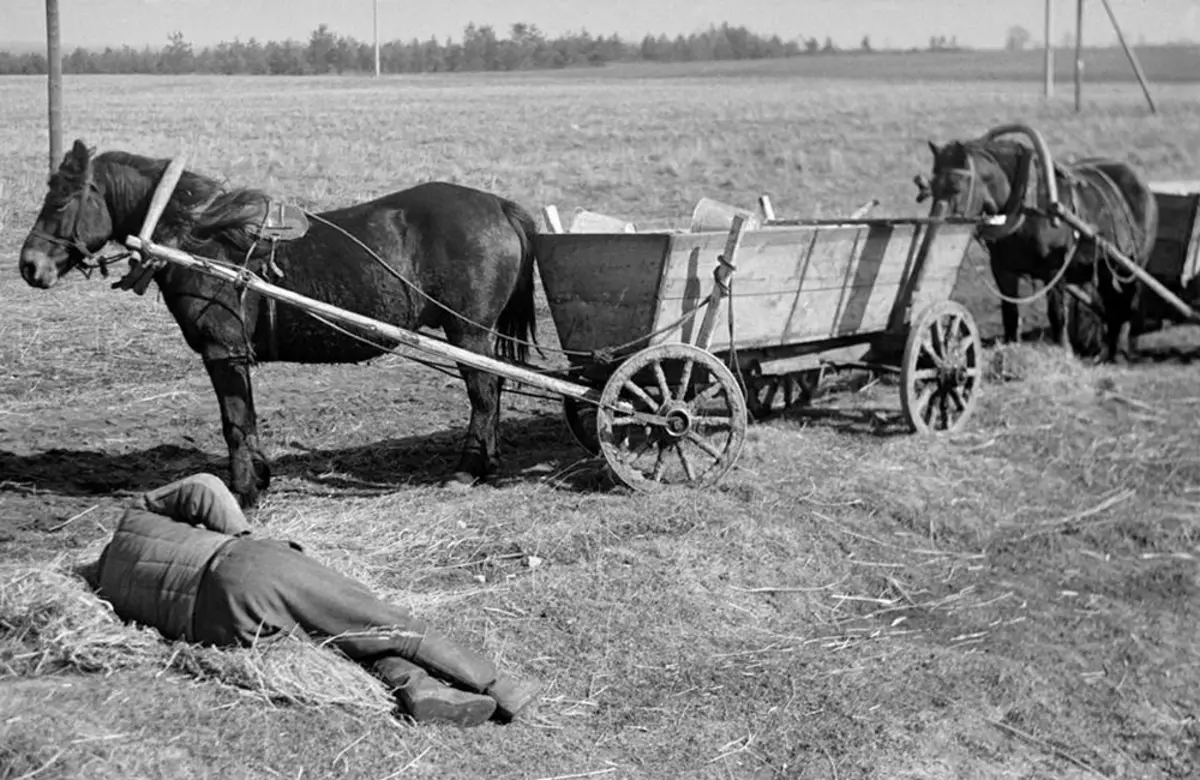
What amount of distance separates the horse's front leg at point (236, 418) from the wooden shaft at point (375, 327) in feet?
1.79

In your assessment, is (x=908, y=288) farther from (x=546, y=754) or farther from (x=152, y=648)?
(x=152, y=648)

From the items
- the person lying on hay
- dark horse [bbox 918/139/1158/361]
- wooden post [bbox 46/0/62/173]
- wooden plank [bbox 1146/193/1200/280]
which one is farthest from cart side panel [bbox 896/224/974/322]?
wooden post [bbox 46/0/62/173]

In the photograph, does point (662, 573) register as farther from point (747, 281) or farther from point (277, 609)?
point (277, 609)

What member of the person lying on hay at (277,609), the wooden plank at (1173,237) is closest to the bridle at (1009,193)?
the wooden plank at (1173,237)

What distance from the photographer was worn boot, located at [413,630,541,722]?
17.3ft

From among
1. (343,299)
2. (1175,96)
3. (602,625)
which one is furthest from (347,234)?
(1175,96)

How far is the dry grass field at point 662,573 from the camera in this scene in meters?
5.09

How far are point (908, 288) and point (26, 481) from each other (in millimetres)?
5658

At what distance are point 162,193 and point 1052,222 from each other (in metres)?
6.96

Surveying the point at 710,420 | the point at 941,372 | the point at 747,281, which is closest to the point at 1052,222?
the point at 941,372

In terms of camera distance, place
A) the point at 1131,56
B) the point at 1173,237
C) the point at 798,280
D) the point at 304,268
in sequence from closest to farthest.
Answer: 1. the point at 304,268
2. the point at 798,280
3. the point at 1173,237
4. the point at 1131,56

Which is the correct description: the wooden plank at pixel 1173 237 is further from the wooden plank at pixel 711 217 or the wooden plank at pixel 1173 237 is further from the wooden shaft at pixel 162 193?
the wooden shaft at pixel 162 193

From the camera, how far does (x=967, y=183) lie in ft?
34.7

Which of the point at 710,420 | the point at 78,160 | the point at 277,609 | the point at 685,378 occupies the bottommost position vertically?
the point at 277,609
